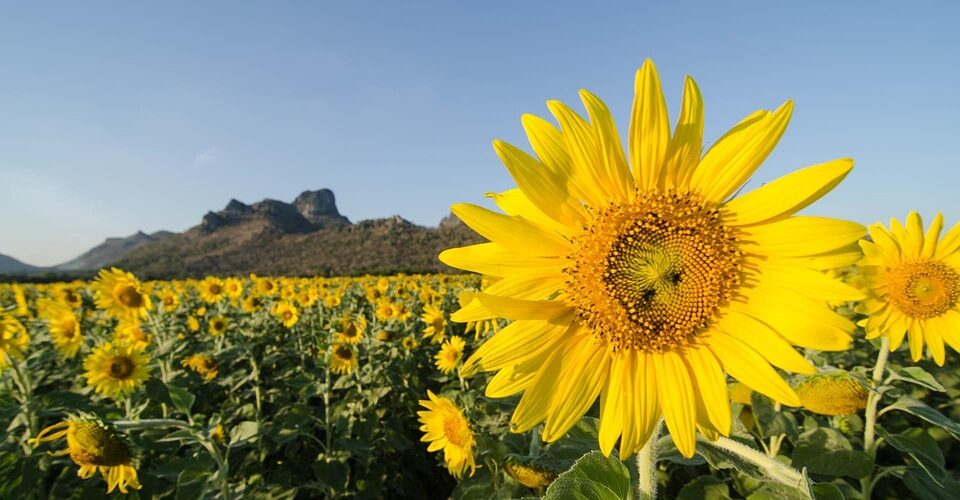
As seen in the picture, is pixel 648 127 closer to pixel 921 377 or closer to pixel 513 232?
pixel 513 232

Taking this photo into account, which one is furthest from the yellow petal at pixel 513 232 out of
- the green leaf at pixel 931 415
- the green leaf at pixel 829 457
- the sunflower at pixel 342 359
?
the sunflower at pixel 342 359

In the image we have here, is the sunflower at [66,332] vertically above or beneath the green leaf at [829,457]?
above

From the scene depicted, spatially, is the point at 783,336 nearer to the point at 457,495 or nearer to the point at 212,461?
the point at 457,495

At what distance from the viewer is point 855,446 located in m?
3.23

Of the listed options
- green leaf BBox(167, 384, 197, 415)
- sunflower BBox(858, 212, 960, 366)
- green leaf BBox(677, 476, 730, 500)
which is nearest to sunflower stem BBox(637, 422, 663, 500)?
green leaf BBox(677, 476, 730, 500)

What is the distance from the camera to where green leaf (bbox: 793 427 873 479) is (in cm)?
227

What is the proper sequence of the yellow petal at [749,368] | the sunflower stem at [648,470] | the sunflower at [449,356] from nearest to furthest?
1. the yellow petal at [749,368]
2. the sunflower stem at [648,470]
3. the sunflower at [449,356]

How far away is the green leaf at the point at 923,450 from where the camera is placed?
7.31 ft

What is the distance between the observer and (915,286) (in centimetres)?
291

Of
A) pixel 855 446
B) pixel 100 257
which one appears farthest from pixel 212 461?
pixel 100 257

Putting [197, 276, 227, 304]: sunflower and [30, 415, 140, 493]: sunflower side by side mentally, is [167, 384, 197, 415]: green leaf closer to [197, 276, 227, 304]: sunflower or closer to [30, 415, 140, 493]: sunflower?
[30, 415, 140, 493]: sunflower

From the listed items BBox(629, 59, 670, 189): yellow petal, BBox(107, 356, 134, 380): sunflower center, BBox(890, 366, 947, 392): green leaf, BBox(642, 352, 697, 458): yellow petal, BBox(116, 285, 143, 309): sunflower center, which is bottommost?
BBox(107, 356, 134, 380): sunflower center

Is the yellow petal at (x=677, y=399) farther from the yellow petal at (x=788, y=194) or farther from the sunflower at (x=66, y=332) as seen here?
the sunflower at (x=66, y=332)

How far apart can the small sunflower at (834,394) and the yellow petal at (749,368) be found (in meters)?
1.44
